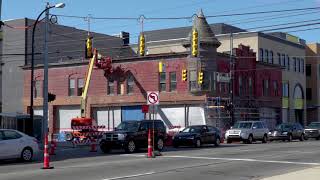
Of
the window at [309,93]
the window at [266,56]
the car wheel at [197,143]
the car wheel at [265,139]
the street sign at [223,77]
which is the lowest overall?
the car wheel at [265,139]

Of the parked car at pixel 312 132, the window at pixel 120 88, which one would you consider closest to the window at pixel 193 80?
the window at pixel 120 88

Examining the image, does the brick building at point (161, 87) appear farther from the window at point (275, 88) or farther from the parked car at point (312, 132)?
the parked car at point (312, 132)

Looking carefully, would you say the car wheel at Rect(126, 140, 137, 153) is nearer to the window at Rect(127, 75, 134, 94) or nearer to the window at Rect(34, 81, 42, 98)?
the window at Rect(127, 75, 134, 94)

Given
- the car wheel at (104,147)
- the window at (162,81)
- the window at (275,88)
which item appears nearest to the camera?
the car wheel at (104,147)

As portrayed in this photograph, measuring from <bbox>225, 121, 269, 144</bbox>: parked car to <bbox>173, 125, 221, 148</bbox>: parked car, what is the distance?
18.8 feet

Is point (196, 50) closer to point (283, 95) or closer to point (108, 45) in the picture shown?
point (283, 95)

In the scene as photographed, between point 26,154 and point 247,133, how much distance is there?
2219 centimetres

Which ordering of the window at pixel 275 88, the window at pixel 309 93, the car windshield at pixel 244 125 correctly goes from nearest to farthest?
the car windshield at pixel 244 125 < the window at pixel 275 88 < the window at pixel 309 93

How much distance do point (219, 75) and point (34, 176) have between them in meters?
35.3

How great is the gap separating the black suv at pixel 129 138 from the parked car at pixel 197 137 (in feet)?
12.9

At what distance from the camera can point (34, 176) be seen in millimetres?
16453

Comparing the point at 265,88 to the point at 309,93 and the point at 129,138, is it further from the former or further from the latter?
the point at 129,138

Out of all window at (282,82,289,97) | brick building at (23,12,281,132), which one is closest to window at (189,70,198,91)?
brick building at (23,12,281,132)

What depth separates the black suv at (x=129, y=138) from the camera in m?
29.1
